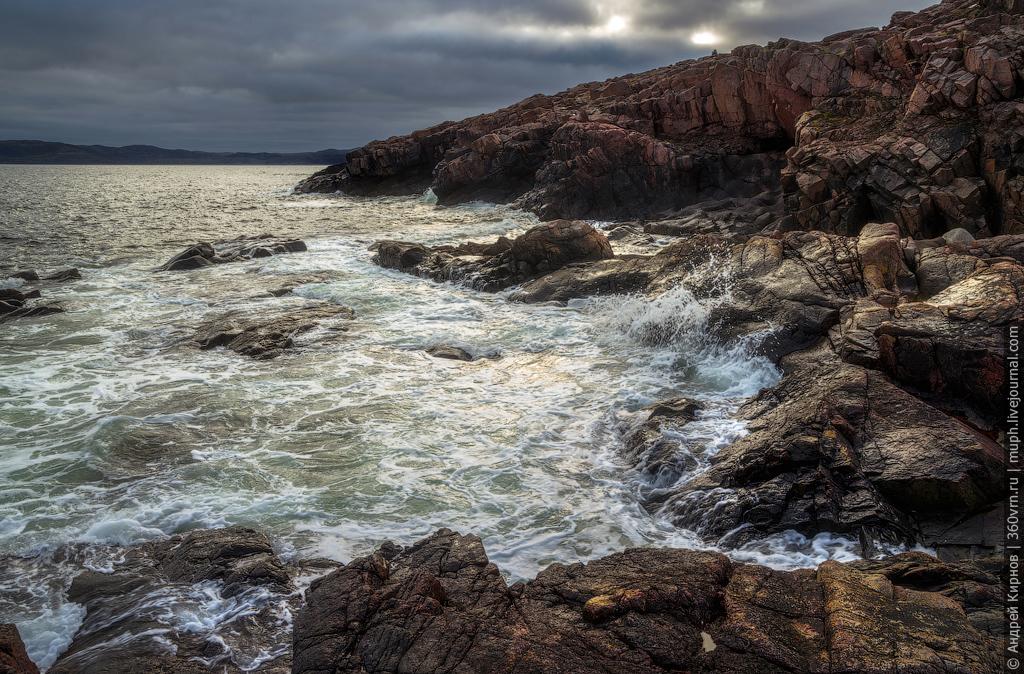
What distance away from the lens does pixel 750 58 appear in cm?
3425

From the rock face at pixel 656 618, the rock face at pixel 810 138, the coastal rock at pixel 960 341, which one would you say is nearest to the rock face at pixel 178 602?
the rock face at pixel 656 618

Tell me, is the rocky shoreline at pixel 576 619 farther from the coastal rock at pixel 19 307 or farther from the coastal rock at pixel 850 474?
the coastal rock at pixel 19 307

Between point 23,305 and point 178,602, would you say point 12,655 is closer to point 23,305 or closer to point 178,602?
point 178,602

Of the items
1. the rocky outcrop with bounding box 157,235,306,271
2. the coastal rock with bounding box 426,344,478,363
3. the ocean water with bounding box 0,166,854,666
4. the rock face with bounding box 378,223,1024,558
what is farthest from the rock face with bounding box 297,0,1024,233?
the rocky outcrop with bounding box 157,235,306,271

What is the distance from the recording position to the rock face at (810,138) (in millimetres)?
18750

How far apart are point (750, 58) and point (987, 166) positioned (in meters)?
18.8

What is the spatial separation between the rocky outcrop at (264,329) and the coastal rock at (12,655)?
9.52 metres

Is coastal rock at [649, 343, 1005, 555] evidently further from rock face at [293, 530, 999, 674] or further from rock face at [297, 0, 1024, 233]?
rock face at [297, 0, 1024, 233]

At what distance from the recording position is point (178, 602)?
6395mm

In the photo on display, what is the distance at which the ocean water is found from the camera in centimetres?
762

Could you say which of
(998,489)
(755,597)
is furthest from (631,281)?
(755,597)

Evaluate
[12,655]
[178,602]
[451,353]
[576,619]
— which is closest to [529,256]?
[451,353]

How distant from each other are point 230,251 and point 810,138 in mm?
24513

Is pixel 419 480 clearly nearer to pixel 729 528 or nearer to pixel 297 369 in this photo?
pixel 729 528
